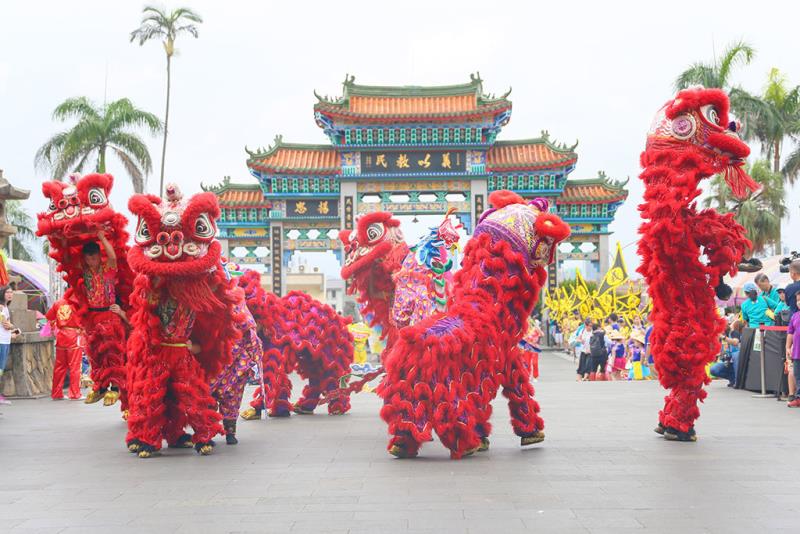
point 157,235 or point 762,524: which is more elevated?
point 157,235

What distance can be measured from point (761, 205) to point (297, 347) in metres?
20.3

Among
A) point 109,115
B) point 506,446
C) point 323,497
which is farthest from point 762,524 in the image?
point 109,115

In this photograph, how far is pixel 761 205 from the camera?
2523 centimetres

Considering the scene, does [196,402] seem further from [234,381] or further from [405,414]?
[405,414]

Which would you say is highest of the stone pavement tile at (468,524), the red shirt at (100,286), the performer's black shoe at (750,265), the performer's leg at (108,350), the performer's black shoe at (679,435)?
the performer's black shoe at (750,265)

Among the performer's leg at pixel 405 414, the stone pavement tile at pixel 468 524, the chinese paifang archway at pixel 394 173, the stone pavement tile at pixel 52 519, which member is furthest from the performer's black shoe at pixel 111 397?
the chinese paifang archway at pixel 394 173

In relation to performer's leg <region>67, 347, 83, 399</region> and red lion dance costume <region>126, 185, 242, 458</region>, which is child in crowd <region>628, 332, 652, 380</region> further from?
red lion dance costume <region>126, 185, 242, 458</region>

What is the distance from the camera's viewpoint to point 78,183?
758 centimetres

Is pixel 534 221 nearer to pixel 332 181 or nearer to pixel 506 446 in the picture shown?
pixel 506 446

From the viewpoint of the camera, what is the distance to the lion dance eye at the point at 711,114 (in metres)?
6.76

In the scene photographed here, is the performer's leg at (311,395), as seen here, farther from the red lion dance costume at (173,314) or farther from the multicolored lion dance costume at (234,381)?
the red lion dance costume at (173,314)

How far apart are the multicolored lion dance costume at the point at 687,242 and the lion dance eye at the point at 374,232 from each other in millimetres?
3031

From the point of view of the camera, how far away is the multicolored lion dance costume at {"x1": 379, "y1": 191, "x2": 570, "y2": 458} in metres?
5.95

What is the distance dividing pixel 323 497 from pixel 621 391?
798 centimetres
